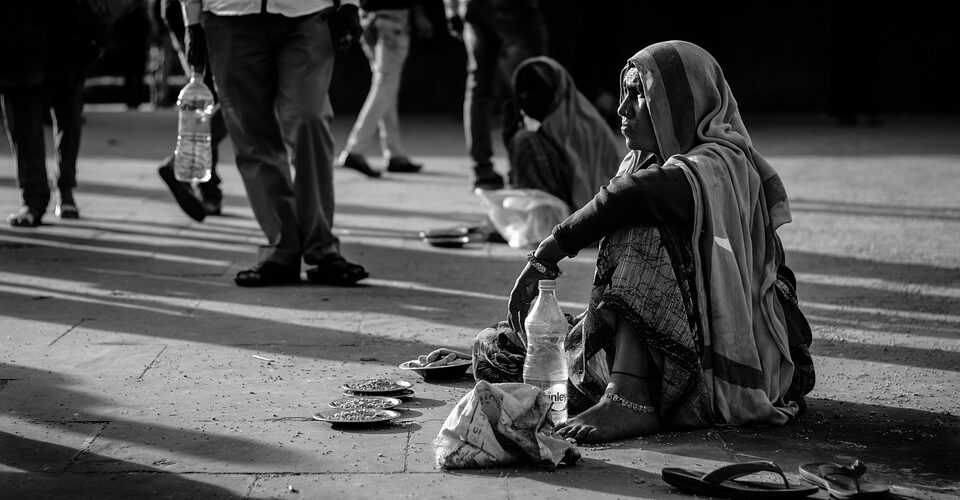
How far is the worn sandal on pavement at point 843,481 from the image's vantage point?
307cm

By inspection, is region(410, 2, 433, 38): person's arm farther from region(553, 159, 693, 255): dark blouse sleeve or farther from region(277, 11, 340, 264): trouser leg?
region(553, 159, 693, 255): dark blouse sleeve

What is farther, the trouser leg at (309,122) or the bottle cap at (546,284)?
the trouser leg at (309,122)


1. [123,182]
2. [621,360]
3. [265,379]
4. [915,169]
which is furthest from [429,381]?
[915,169]

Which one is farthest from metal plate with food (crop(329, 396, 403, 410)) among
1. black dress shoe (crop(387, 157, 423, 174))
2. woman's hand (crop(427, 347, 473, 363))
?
black dress shoe (crop(387, 157, 423, 174))

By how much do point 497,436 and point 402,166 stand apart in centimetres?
758

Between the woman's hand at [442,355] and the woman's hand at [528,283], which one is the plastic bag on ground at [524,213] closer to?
the woman's hand at [442,355]

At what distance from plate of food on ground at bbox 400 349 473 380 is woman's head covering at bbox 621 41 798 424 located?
0.95 metres

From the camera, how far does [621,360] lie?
3707 millimetres

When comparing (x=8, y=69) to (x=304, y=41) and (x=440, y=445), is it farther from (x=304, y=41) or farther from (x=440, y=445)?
(x=440, y=445)

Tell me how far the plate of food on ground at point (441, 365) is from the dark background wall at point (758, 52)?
11.6 metres

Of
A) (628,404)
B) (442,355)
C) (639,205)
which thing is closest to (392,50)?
(442,355)

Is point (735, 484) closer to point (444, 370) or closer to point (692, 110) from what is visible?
point (692, 110)

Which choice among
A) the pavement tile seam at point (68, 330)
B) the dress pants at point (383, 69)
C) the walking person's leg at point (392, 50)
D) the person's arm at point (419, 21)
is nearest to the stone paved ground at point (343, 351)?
the pavement tile seam at point (68, 330)

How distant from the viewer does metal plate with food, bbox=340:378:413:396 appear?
4068 mm
